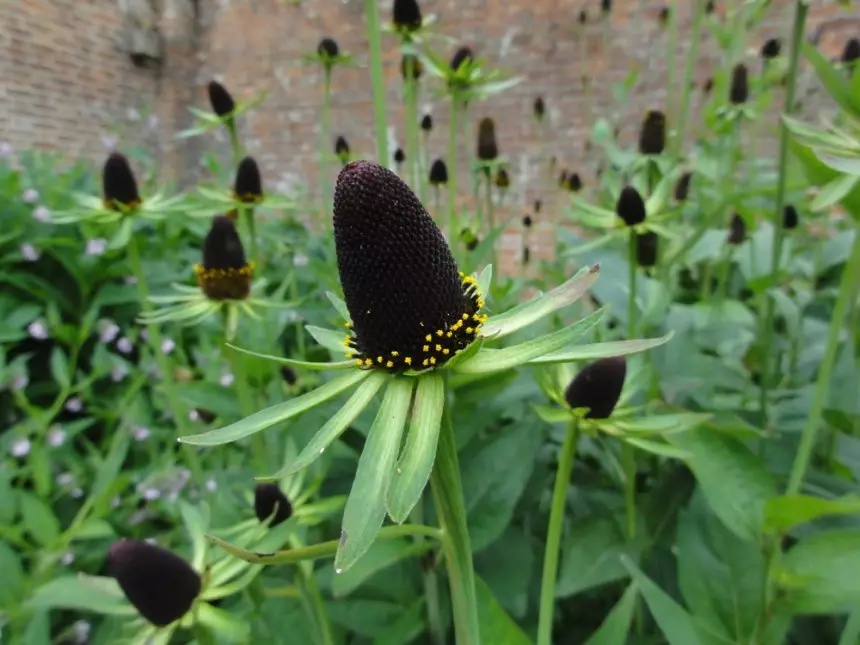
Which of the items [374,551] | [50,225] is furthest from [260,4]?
[374,551]

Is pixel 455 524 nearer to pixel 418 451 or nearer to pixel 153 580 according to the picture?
pixel 418 451

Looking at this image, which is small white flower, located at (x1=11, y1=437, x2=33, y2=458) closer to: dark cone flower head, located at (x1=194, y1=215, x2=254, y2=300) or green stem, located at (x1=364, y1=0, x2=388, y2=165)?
dark cone flower head, located at (x1=194, y1=215, x2=254, y2=300)

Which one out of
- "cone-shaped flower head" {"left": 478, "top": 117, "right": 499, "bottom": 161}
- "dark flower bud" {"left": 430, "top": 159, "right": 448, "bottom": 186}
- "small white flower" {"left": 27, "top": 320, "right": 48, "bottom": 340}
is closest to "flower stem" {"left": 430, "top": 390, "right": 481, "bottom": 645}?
"dark flower bud" {"left": 430, "top": 159, "right": 448, "bottom": 186}

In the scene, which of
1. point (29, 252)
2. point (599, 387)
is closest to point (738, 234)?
point (599, 387)

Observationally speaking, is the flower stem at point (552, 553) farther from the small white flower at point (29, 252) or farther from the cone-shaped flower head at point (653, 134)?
the small white flower at point (29, 252)

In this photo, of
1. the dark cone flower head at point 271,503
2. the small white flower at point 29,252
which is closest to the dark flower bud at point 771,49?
the dark cone flower head at point 271,503

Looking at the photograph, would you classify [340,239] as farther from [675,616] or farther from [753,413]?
[753,413]

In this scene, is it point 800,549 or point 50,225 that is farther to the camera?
point 50,225
